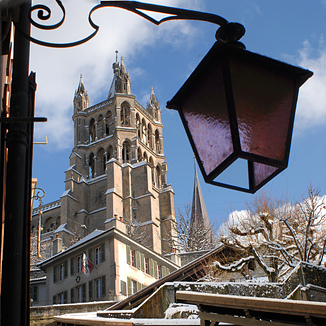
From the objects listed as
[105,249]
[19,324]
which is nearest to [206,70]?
[19,324]

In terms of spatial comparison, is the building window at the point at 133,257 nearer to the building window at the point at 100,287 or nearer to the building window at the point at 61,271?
the building window at the point at 100,287

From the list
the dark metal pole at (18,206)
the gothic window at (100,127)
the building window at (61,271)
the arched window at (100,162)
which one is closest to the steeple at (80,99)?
the gothic window at (100,127)

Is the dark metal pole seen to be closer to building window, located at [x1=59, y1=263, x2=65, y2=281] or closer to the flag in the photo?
the flag

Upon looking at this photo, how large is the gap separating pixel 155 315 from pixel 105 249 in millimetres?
11887

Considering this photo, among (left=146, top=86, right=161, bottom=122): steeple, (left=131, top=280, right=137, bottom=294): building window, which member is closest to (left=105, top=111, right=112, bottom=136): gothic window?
(left=146, top=86, right=161, bottom=122): steeple

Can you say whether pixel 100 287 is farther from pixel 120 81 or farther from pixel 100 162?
pixel 120 81

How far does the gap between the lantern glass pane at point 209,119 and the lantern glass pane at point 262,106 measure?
0.30ft

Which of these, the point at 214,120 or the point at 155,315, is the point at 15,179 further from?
the point at 155,315

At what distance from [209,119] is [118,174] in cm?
6901

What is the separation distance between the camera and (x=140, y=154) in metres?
80.9

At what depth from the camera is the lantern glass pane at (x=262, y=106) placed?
309 cm

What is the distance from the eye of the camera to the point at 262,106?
3.18 metres

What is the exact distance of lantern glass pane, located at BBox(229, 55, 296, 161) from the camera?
3092mm

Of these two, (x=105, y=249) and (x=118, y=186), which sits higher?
(x=118, y=186)
